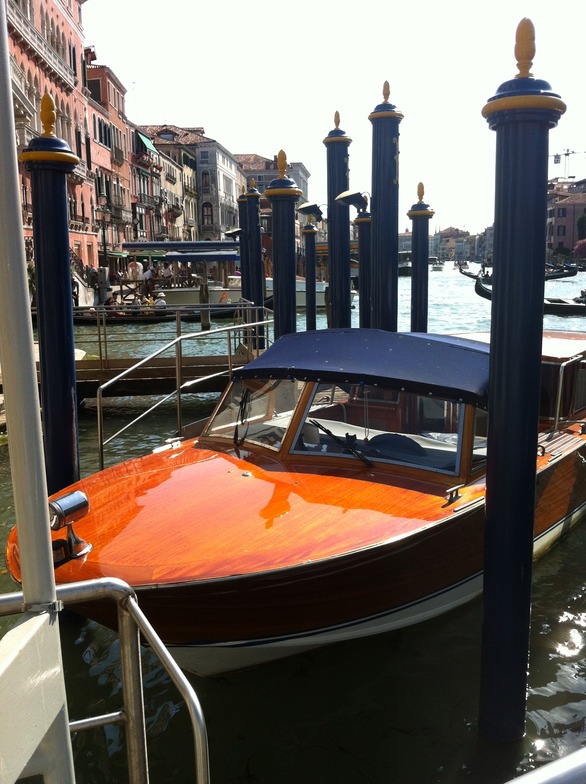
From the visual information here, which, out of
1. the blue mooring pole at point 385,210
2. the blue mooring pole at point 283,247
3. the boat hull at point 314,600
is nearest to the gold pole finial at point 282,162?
the blue mooring pole at point 283,247

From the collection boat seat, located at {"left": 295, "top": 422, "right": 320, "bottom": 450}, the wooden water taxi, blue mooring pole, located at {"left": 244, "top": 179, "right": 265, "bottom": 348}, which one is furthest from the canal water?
blue mooring pole, located at {"left": 244, "top": 179, "right": 265, "bottom": 348}

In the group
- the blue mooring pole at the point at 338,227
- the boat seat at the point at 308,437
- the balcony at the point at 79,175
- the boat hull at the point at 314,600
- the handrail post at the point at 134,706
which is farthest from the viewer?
the balcony at the point at 79,175

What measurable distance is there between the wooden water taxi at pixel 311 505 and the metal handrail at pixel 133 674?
1.28 metres

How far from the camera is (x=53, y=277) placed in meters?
4.62

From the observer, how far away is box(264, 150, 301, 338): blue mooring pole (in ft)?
27.0

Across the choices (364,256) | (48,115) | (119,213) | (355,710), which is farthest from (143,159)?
(355,710)

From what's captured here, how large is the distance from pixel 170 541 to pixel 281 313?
16.7ft

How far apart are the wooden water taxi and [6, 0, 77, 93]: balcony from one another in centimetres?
2524

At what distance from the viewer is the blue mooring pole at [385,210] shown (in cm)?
750

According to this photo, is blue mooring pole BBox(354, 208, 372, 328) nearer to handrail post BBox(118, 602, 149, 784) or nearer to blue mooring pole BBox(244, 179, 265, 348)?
blue mooring pole BBox(244, 179, 265, 348)

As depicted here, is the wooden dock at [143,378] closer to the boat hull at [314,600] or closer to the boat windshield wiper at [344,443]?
the boat windshield wiper at [344,443]

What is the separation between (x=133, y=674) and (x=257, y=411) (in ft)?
10.1

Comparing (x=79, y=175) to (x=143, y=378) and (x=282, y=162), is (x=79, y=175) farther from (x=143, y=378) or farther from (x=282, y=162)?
(x=282, y=162)

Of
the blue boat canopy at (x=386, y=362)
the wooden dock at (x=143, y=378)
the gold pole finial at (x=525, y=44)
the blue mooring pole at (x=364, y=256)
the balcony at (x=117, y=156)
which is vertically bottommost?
the wooden dock at (x=143, y=378)
